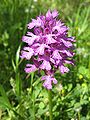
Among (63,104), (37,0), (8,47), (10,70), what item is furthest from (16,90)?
(37,0)

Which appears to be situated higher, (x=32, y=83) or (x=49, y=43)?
(x=49, y=43)

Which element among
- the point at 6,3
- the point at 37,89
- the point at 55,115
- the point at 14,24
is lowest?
the point at 55,115

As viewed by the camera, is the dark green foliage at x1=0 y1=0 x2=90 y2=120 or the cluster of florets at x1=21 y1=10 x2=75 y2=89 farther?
the dark green foliage at x1=0 y1=0 x2=90 y2=120

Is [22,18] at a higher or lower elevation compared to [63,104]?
higher

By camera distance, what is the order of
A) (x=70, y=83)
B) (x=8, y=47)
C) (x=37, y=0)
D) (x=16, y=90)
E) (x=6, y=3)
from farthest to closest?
(x=37, y=0)
(x=6, y=3)
(x=8, y=47)
(x=70, y=83)
(x=16, y=90)

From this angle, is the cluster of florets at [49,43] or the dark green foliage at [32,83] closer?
the cluster of florets at [49,43]

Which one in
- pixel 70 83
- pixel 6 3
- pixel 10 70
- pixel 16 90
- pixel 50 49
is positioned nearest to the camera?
pixel 50 49

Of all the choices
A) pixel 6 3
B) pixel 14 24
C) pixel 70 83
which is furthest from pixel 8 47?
pixel 70 83

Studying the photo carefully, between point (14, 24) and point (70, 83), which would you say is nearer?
point (70, 83)

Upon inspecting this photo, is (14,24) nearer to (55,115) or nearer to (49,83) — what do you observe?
(55,115)

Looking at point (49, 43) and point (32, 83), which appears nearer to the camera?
point (49, 43)

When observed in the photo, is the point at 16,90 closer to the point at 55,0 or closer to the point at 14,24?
the point at 14,24
